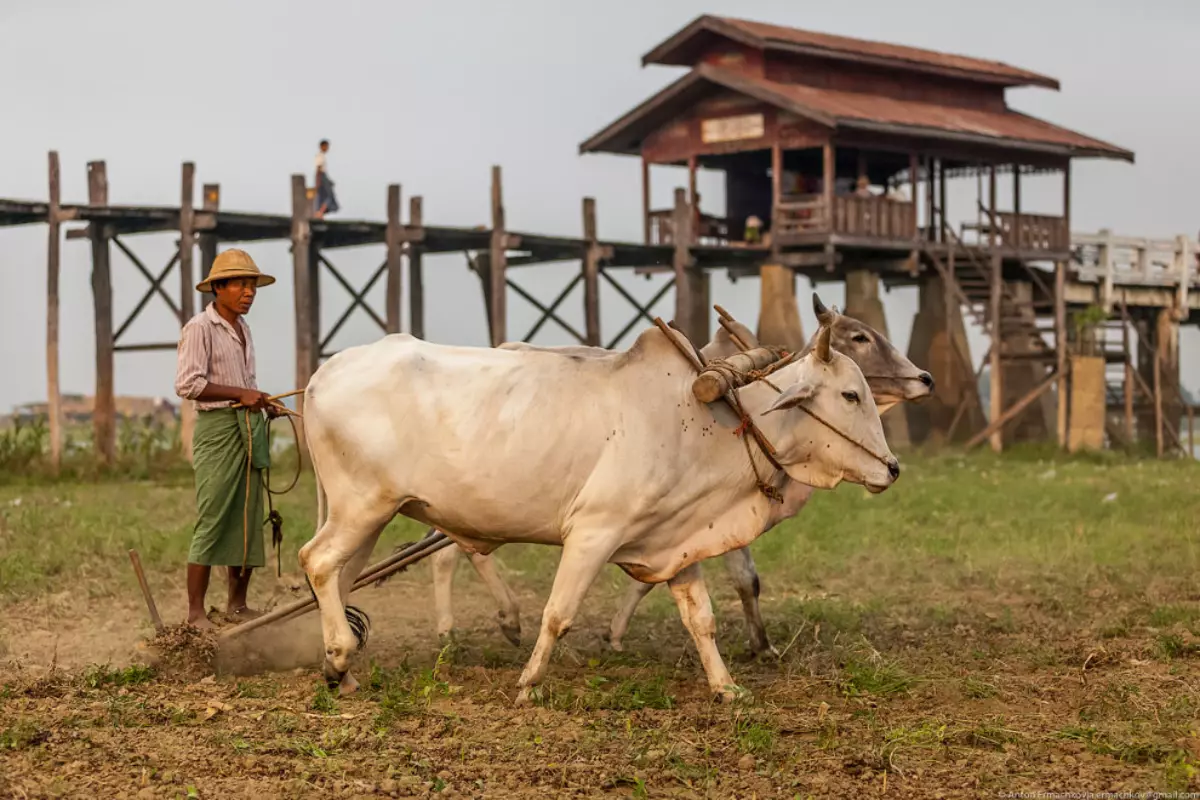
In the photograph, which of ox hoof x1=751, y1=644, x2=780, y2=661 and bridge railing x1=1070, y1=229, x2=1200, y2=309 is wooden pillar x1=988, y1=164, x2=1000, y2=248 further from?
ox hoof x1=751, y1=644, x2=780, y2=661

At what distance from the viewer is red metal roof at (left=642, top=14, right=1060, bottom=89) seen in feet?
85.1

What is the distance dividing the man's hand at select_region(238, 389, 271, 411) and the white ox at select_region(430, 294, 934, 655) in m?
1.20

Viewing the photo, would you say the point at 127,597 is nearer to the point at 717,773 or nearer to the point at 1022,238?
the point at 717,773

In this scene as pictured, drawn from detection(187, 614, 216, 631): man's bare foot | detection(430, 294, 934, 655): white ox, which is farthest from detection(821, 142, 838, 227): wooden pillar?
detection(187, 614, 216, 631): man's bare foot

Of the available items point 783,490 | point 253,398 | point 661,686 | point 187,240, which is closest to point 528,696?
point 661,686

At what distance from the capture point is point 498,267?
21.3 m

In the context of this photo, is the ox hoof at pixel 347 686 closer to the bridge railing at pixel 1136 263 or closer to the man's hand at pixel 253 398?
the man's hand at pixel 253 398

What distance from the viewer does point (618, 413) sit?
722 centimetres

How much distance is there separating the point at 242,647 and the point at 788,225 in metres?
19.3

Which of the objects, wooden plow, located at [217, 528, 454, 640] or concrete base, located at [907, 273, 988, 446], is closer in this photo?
wooden plow, located at [217, 528, 454, 640]

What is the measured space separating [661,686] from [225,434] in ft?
8.07

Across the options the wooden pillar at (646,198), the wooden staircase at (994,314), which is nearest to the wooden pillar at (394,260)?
the wooden pillar at (646,198)

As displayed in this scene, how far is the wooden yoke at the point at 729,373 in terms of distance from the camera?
721cm

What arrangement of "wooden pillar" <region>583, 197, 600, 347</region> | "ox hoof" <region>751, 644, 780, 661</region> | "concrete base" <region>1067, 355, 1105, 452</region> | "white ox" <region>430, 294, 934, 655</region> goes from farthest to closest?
1. "concrete base" <region>1067, 355, 1105, 452</region>
2. "wooden pillar" <region>583, 197, 600, 347</region>
3. "ox hoof" <region>751, 644, 780, 661</region>
4. "white ox" <region>430, 294, 934, 655</region>
